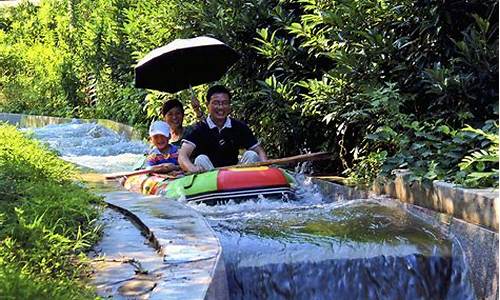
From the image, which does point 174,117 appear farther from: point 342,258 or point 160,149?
point 342,258

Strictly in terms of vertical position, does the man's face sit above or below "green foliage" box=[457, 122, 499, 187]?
above

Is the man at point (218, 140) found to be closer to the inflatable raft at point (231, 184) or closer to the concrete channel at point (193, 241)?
the inflatable raft at point (231, 184)

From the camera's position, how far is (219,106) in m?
7.01

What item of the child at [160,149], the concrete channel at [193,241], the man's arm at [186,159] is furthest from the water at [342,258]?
the child at [160,149]

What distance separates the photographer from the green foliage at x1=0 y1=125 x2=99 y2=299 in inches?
103

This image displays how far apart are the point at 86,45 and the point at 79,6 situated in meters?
4.21

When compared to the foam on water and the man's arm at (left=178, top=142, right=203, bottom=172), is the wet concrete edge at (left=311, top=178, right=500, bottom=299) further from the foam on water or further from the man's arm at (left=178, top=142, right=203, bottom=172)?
the foam on water

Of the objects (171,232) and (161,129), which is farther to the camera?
(161,129)

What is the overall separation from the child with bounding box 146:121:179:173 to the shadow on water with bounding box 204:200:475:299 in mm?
2761

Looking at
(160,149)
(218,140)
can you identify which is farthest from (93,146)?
(218,140)

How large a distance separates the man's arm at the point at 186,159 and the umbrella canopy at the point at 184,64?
46.8 inches

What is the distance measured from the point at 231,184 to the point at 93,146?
300 inches

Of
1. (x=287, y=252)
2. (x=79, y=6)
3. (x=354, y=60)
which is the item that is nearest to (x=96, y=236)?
(x=287, y=252)

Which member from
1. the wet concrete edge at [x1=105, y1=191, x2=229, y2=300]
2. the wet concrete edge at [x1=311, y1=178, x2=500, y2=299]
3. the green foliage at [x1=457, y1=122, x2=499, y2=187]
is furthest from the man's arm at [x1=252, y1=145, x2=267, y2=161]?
the green foliage at [x1=457, y1=122, x2=499, y2=187]
